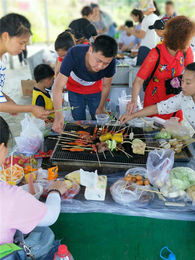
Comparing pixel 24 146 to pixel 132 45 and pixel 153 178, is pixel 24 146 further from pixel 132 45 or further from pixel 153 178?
pixel 132 45

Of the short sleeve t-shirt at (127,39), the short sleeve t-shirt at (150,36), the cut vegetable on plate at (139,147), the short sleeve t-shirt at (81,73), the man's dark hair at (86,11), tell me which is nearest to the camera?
the cut vegetable on plate at (139,147)

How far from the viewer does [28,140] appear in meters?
2.20

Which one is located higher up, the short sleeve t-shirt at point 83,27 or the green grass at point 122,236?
the short sleeve t-shirt at point 83,27

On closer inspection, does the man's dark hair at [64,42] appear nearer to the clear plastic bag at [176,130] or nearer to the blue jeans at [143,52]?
the clear plastic bag at [176,130]

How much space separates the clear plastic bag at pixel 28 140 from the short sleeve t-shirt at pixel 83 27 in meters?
2.42

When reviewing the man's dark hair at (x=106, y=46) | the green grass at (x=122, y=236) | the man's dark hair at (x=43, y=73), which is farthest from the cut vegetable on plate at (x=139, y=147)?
the man's dark hair at (x=43, y=73)

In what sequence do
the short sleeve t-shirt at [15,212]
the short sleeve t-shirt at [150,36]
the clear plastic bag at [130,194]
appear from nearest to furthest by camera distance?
the short sleeve t-shirt at [15,212], the clear plastic bag at [130,194], the short sleeve t-shirt at [150,36]

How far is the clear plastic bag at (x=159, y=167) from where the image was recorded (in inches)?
67.9

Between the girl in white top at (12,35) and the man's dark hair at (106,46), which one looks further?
the man's dark hair at (106,46)

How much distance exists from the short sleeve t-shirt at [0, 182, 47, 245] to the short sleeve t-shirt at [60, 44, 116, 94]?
1619 mm

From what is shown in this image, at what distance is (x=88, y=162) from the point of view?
1.94m

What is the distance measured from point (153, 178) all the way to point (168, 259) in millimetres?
622

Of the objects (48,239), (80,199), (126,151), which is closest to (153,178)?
(126,151)

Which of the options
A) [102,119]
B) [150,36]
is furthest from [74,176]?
[150,36]
